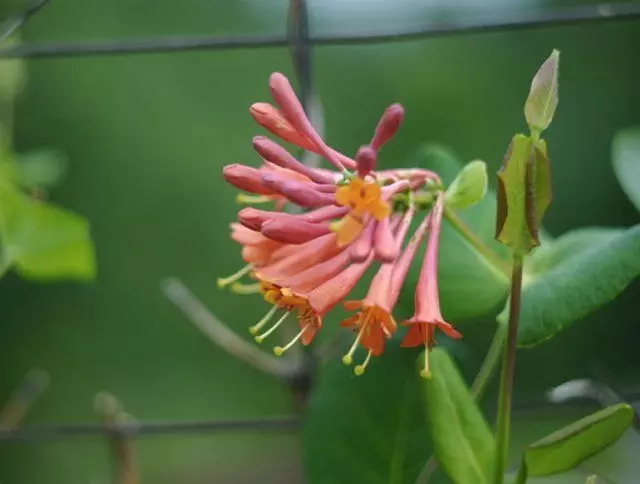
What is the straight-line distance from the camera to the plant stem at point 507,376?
411mm

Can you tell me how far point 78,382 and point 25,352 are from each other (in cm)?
21

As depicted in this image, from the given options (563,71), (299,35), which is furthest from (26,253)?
(563,71)

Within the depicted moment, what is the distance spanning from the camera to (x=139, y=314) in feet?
9.11

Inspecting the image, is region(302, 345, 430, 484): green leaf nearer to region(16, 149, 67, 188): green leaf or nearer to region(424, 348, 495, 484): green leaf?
region(424, 348, 495, 484): green leaf

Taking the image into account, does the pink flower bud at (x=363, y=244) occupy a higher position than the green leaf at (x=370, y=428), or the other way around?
the pink flower bud at (x=363, y=244)

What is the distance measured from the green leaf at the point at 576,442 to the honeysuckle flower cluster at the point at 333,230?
0.06m

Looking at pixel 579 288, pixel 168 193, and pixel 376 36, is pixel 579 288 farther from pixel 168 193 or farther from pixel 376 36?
pixel 168 193

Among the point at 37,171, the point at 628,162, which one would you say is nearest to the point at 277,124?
the point at 628,162

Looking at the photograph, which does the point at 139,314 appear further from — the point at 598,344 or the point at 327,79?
the point at 598,344

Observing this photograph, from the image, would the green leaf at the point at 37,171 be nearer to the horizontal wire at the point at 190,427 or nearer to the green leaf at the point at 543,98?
the horizontal wire at the point at 190,427

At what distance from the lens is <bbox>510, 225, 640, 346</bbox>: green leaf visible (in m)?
0.44

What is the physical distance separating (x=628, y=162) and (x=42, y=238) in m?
0.40

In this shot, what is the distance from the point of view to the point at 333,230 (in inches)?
15.6

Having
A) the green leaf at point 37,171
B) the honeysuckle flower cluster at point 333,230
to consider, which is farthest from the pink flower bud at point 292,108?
the green leaf at point 37,171
